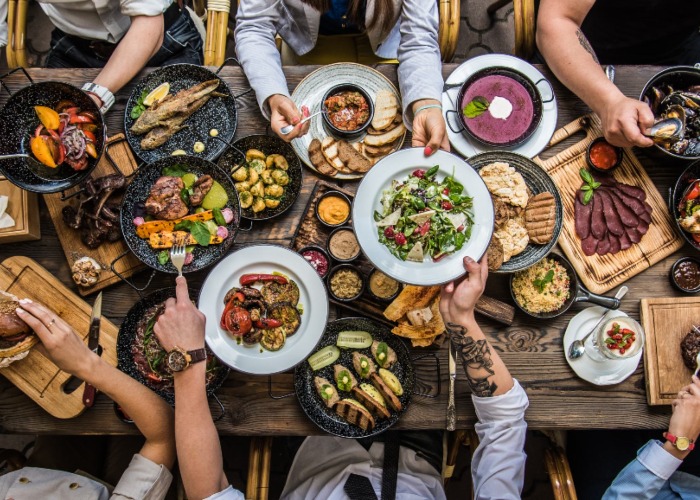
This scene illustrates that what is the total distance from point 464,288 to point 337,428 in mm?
900

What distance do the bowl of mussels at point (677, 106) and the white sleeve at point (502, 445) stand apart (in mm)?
1405

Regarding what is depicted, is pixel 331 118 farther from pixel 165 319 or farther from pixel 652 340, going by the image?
→ pixel 652 340

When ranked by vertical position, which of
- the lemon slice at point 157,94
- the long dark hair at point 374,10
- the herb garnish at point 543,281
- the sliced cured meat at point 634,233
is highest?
the long dark hair at point 374,10

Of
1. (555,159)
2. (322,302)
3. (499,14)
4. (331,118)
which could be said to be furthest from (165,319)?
(499,14)

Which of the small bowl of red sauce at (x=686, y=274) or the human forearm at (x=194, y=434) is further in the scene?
the small bowl of red sauce at (x=686, y=274)

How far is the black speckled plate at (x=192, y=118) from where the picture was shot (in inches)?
98.2

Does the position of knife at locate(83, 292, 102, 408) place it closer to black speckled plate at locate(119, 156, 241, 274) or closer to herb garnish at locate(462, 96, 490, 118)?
black speckled plate at locate(119, 156, 241, 274)

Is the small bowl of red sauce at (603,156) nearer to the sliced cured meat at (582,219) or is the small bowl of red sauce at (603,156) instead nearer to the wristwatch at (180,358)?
the sliced cured meat at (582,219)

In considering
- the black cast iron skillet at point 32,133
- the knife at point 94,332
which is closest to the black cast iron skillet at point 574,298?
the knife at point 94,332

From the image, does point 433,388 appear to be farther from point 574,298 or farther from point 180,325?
point 180,325

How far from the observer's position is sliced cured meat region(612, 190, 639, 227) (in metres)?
2.45

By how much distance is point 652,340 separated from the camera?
7.93 ft

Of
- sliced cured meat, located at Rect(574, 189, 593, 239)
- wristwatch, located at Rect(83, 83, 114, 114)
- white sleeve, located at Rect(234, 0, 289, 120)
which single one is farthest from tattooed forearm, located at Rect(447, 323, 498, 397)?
wristwatch, located at Rect(83, 83, 114, 114)

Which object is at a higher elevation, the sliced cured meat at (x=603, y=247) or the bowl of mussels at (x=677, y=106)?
the bowl of mussels at (x=677, y=106)
